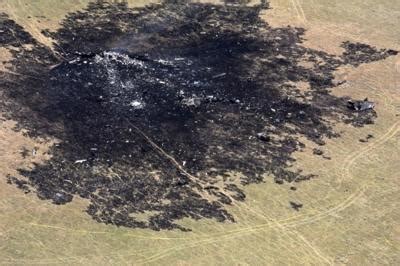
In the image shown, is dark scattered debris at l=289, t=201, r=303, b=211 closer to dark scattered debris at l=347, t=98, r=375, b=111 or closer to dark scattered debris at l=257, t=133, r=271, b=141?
dark scattered debris at l=257, t=133, r=271, b=141

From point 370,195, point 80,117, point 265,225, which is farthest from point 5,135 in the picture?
point 370,195

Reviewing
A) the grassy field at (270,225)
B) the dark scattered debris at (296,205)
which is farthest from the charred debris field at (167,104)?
the dark scattered debris at (296,205)

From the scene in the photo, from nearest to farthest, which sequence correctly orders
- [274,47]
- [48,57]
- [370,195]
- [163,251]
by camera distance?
[163,251]
[370,195]
[48,57]
[274,47]

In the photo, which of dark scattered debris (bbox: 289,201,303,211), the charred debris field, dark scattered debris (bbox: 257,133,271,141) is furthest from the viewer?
dark scattered debris (bbox: 257,133,271,141)

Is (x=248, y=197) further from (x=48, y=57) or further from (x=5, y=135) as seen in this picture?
(x=48, y=57)

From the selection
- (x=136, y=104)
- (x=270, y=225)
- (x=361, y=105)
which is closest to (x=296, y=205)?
(x=270, y=225)

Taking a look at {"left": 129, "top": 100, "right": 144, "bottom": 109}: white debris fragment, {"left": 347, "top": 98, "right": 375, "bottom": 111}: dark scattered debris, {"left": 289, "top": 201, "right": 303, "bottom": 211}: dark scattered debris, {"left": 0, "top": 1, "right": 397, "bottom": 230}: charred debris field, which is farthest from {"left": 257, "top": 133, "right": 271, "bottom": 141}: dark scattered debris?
{"left": 129, "top": 100, "right": 144, "bottom": 109}: white debris fragment

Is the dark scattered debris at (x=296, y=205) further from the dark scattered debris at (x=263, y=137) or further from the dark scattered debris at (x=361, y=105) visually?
the dark scattered debris at (x=361, y=105)

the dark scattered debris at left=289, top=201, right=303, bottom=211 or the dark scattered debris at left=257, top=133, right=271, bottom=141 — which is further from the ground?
the dark scattered debris at left=257, top=133, right=271, bottom=141
